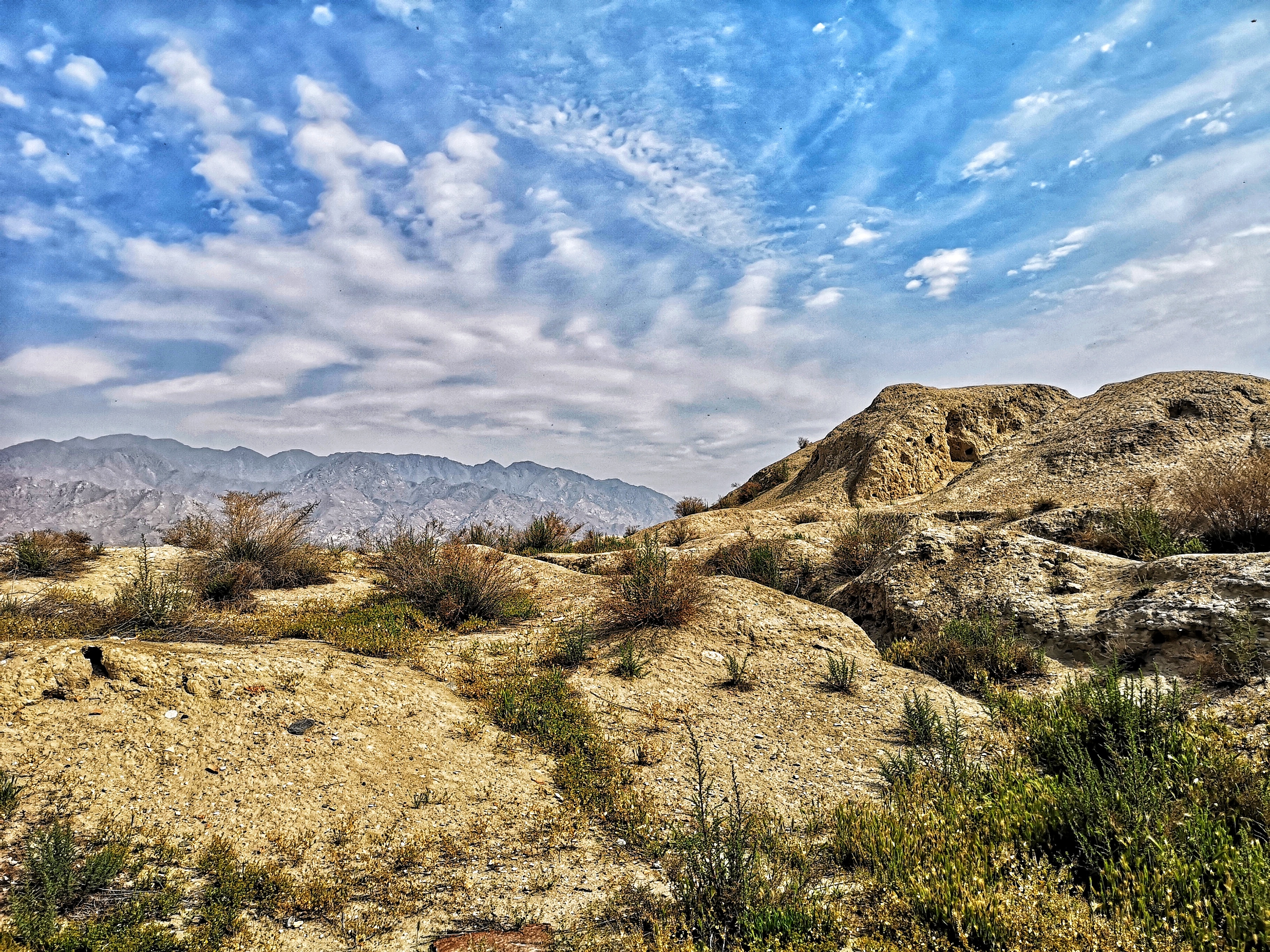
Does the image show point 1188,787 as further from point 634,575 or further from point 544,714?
point 634,575

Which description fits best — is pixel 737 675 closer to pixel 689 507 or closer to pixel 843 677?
pixel 843 677

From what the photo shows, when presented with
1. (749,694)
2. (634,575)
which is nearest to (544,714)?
(749,694)

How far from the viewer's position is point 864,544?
10.1 meters

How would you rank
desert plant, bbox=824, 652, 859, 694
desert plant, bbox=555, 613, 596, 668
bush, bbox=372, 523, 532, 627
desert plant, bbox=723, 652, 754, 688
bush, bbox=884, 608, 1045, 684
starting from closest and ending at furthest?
bush, bbox=884, 608, 1045, 684 < desert plant, bbox=824, 652, 859, 694 < desert plant, bbox=723, 652, 754, 688 < desert plant, bbox=555, 613, 596, 668 < bush, bbox=372, 523, 532, 627

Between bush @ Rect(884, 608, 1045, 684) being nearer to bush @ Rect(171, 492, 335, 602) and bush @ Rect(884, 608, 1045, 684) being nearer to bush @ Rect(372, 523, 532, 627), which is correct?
bush @ Rect(372, 523, 532, 627)

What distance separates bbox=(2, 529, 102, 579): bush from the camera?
8.76 m

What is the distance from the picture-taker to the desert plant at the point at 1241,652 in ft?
15.6

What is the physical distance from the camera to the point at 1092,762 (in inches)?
163

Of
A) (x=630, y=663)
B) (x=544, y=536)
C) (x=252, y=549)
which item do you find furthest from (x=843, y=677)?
(x=544, y=536)

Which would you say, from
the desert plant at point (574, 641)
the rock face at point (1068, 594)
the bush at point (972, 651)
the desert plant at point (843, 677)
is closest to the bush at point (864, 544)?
the rock face at point (1068, 594)

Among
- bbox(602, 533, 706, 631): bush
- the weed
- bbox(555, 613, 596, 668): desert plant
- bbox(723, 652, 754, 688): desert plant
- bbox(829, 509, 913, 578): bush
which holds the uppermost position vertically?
bbox(829, 509, 913, 578): bush

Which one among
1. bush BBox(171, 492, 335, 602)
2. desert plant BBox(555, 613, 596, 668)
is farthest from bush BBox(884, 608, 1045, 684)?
bush BBox(171, 492, 335, 602)

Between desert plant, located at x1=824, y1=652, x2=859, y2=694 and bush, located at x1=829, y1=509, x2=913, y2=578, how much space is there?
306cm

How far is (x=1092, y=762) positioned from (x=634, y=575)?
17.5ft
